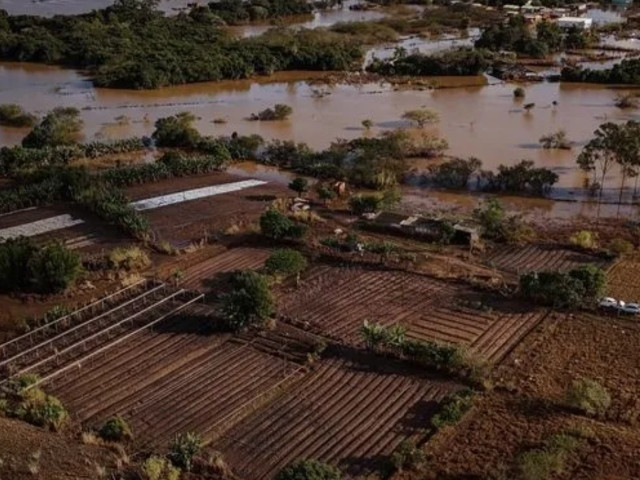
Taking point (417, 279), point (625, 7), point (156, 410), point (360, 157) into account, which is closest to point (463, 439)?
point (156, 410)

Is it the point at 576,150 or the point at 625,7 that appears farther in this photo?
the point at 625,7

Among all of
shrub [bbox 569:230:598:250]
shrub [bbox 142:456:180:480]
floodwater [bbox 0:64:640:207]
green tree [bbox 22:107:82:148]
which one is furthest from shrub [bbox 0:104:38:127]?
shrub [bbox 142:456:180:480]

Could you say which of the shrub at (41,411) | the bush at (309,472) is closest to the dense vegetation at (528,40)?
the shrub at (41,411)

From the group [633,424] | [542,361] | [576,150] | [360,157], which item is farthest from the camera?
[576,150]

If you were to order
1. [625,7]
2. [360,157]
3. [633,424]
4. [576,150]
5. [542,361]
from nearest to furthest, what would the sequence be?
[633,424] < [542,361] < [360,157] < [576,150] < [625,7]

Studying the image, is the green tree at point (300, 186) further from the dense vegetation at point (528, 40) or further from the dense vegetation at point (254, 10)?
the dense vegetation at point (254, 10)

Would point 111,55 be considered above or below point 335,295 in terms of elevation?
above

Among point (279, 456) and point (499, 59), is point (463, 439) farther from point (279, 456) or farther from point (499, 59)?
point (499, 59)
